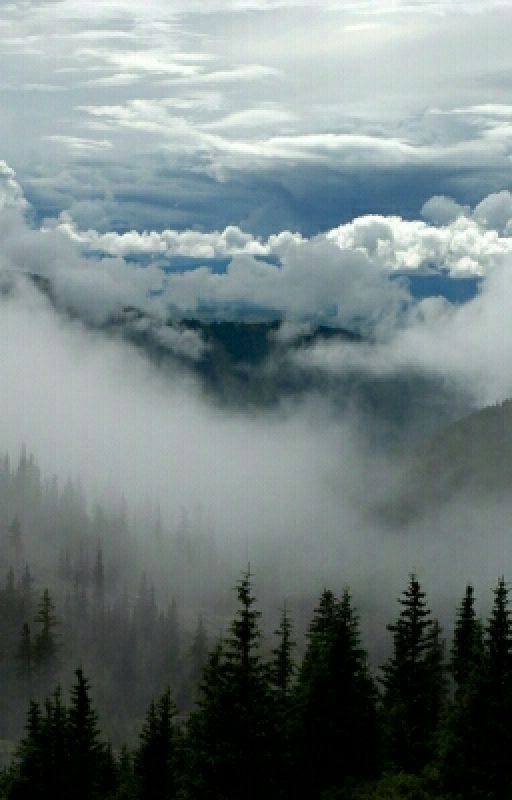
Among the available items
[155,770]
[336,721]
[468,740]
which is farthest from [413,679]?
[468,740]

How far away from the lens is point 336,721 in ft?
136

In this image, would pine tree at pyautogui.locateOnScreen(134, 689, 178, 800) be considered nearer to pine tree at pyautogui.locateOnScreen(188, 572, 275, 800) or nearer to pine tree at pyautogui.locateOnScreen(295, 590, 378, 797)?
pine tree at pyautogui.locateOnScreen(295, 590, 378, 797)

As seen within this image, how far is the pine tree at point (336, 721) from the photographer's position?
134 ft

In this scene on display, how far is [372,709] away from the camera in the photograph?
140 feet

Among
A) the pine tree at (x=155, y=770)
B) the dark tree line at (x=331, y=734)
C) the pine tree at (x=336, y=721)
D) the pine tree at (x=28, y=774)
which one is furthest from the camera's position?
the pine tree at (x=155, y=770)

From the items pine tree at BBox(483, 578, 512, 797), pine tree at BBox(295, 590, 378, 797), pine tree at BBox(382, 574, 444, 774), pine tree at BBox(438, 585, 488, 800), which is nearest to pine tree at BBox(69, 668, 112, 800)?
pine tree at BBox(295, 590, 378, 797)

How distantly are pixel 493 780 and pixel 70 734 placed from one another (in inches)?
1172

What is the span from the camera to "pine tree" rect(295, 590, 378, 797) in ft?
134

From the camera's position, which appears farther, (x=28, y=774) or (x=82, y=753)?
(x=82, y=753)

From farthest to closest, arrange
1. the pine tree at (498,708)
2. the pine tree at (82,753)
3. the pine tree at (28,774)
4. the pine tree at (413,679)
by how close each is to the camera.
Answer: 1. the pine tree at (413,679)
2. the pine tree at (82,753)
3. the pine tree at (28,774)
4. the pine tree at (498,708)

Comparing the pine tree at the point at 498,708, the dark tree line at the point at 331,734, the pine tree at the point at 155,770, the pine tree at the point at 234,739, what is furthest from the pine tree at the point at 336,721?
the pine tree at the point at 155,770

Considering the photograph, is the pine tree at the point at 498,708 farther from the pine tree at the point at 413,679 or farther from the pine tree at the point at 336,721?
the pine tree at the point at 413,679

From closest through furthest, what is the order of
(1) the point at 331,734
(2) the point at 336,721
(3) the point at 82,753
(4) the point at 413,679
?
(1) the point at 331,734, (2) the point at 336,721, (3) the point at 82,753, (4) the point at 413,679

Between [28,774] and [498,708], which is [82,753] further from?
[498,708]
